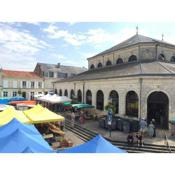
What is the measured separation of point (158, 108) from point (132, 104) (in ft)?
6.63

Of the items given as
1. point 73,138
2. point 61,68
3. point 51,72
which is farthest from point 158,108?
point 61,68

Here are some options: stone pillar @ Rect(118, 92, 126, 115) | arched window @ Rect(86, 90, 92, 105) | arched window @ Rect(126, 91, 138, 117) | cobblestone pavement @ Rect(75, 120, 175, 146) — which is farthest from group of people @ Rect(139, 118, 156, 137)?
arched window @ Rect(86, 90, 92, 105)

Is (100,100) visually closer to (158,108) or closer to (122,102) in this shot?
(122,102)

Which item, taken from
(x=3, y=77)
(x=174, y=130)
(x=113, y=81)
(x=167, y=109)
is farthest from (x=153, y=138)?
(x=3, y=77)

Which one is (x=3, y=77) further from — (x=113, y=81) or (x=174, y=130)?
(x=174, y=130)

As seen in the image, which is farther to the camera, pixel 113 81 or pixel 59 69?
pixel 59 69

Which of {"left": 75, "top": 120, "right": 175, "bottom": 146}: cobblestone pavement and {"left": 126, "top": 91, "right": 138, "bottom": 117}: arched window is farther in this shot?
{"left": 126, "top": 91, "right": 138, "bottom": 117}: arched window

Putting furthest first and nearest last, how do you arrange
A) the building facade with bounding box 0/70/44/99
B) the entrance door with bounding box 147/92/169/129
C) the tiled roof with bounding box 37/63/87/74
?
the tiled roof with bounding box 37/63/87/74, the building facade with bounding box 0/70/44/99, the entrance door with bounding box 147/92/169/129

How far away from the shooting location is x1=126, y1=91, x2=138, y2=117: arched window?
636 inches

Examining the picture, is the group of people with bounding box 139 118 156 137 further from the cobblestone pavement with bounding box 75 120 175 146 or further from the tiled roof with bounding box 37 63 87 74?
the tiled roof with bounding box 37 63 87 74

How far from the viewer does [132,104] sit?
16.5 metres

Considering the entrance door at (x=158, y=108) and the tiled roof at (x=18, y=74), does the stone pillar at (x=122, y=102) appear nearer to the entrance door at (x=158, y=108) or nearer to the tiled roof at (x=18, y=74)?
the entrance door at (x=158, y=108)
